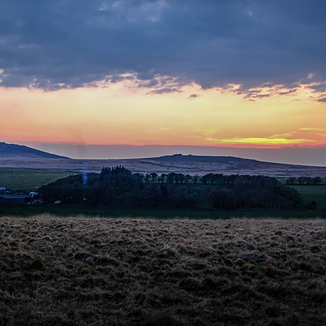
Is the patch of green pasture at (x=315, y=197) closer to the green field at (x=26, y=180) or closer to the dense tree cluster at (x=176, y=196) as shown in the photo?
the dense tree cluster at (x=176, y=196)

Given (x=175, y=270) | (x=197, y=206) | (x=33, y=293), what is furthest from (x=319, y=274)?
(x=197, y=206)

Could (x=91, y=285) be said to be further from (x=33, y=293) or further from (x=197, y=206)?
(x=197, y=206)

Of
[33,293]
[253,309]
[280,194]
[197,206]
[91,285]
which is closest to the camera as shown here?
[253,309]

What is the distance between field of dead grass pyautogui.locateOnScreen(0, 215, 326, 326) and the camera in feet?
22.2

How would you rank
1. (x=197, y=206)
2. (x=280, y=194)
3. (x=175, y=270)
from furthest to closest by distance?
(x=280, y=194)
(x=197, y=206)
(x=175, y=270)

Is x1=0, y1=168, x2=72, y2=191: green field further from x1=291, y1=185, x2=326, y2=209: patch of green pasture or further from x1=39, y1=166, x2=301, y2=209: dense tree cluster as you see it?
x1=291, y1=185, x2=326, y2=209: patch of green pasture

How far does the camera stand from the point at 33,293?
7.71m

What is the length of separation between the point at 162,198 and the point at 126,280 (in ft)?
109

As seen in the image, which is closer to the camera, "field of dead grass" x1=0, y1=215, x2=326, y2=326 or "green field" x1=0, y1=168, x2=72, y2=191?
"field of dead grass" x1=0, y1=215, x2=326, y2=326

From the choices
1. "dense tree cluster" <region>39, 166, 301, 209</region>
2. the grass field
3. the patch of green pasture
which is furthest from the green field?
the patch of green pasture

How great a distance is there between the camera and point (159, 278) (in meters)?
8.91

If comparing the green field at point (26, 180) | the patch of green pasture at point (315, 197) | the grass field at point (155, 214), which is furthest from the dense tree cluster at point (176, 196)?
the green field at point (26, 180)

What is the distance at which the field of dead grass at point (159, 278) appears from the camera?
6.76 metres

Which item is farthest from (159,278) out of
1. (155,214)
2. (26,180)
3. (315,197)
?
(26,180)
